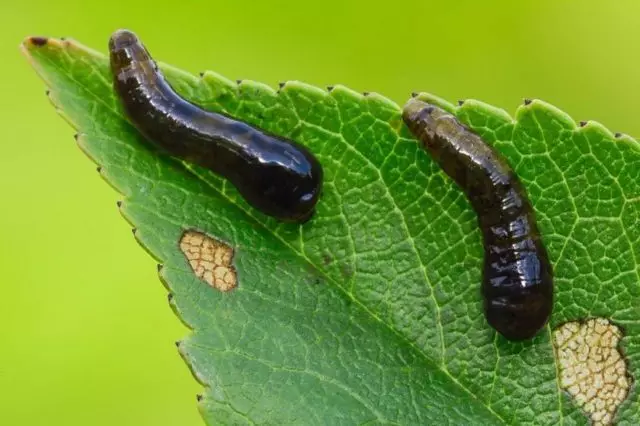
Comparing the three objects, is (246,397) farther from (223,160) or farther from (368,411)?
(223,160)

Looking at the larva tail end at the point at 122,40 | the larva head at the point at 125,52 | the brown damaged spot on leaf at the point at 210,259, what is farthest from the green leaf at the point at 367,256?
the larva tail end at the point at 122,40

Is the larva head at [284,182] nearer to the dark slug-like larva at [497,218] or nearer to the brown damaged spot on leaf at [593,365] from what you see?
the dark slug-like larva at [497,218]

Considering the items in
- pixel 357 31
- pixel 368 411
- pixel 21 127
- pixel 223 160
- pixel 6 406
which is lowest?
pixel 368 411

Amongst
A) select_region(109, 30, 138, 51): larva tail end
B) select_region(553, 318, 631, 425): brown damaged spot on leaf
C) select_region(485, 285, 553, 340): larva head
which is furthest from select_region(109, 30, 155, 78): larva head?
select_region(553, 318, 631, 425): brown damaged spot on leaf

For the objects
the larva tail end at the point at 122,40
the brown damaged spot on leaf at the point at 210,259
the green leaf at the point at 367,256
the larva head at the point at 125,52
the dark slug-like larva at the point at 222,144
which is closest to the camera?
the green leaf at the point at 367,256

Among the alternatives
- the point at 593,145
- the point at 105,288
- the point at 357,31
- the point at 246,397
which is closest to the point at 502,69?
the point at 357,31
